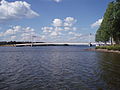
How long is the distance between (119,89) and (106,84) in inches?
78.2

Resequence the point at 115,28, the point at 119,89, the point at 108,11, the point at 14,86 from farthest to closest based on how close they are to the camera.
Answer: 1. the point at 108,11
2. the point at 115,28
3. the point at 14,86
4. the point at 119,89

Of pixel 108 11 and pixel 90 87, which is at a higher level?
pixel 108 11

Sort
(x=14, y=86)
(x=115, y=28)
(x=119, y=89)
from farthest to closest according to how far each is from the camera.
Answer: (x=115, y=28)
(x=14, y=86)
(x=119, y=89)

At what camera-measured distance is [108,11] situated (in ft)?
267

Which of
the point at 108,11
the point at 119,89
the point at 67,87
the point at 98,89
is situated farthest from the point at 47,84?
the point at 108,11

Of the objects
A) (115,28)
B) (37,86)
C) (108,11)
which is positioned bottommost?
(37,86)

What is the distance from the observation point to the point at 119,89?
49.8 feet

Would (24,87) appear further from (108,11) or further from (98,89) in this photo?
(108,11)

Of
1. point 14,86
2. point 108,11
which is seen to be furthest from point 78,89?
point 108,11

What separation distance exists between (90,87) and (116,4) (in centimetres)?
6848

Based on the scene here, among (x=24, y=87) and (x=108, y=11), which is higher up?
(x=108, y=11)

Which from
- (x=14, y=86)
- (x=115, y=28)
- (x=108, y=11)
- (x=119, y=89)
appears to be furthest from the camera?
(x=108, y=11)

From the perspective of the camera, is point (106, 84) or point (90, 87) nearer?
point (90, 87)

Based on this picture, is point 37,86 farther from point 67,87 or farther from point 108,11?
point 108,11
